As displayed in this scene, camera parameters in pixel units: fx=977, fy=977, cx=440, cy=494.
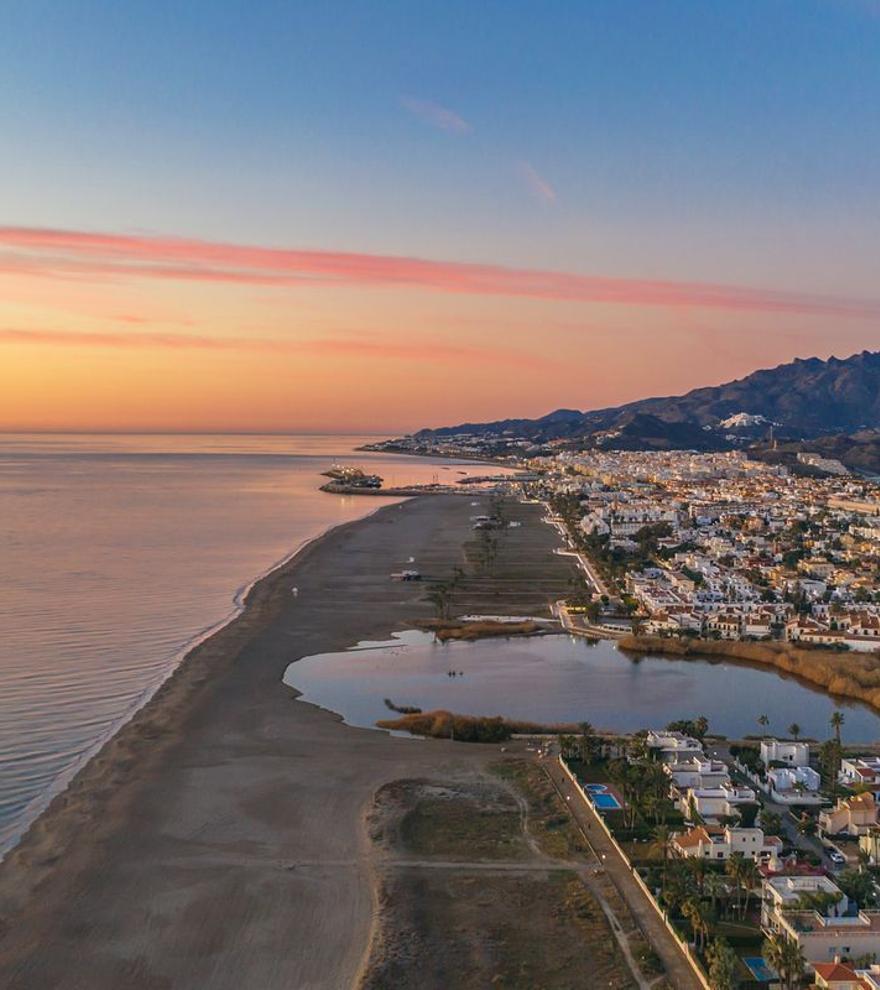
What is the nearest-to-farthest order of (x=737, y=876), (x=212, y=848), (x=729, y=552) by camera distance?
(x=737, y=876)
(x=212, y=848)
(x=729, y=552)

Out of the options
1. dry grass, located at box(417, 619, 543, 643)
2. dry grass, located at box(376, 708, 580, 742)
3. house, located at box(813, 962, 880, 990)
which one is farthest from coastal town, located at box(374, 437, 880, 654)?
house, located at box(813, 962, 880, 990)

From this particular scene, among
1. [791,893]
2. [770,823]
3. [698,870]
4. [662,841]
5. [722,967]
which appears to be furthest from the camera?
[770,823]

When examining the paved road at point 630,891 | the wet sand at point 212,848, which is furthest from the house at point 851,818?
the wet sand at point 212,848

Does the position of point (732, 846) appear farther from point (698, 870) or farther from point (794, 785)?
point (794, 785)

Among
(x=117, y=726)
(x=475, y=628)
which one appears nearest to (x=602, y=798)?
(x=117, y=726)

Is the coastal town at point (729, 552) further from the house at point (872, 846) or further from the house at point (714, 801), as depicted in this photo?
the house at point (872, 846)

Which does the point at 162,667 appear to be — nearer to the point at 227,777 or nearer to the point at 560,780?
the point at 227,777

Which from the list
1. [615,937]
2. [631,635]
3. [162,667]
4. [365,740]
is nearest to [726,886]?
[615,937]
